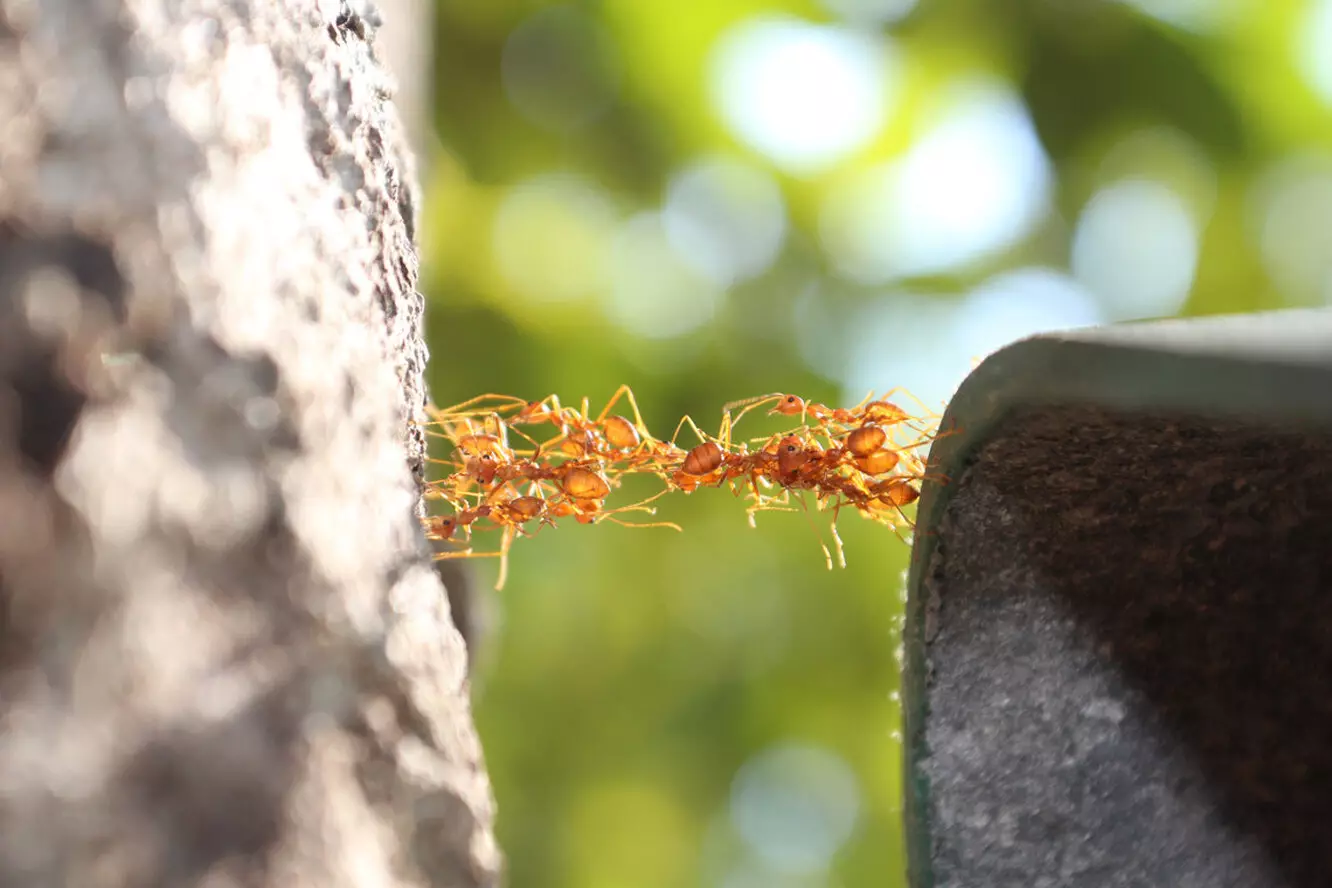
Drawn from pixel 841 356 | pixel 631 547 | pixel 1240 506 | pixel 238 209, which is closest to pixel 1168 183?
pixel 841 356

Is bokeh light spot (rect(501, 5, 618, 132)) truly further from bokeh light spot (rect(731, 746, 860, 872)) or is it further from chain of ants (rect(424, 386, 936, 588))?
chain of ants (rect(424, 386, 936, 588))

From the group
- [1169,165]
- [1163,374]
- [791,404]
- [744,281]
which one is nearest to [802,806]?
[744,281]

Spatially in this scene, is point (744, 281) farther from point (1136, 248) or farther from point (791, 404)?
point (791, 404)

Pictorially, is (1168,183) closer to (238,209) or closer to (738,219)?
(738,219)

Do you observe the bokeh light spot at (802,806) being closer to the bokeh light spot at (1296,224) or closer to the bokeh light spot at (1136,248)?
the bokeh light spot at (1136,248)

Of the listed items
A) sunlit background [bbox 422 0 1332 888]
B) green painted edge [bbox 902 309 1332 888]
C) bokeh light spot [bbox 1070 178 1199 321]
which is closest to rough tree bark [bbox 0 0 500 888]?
green painted edge [bbox 902 309 1332 888]

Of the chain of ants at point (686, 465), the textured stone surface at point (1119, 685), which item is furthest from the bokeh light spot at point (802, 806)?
the textured stone surface at point (1119, 685)
